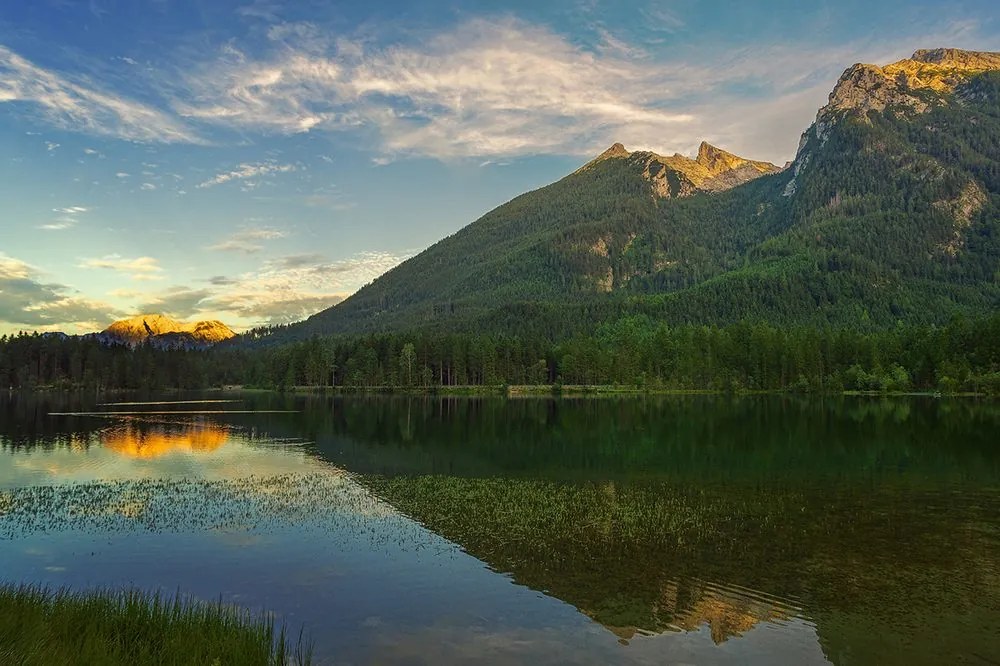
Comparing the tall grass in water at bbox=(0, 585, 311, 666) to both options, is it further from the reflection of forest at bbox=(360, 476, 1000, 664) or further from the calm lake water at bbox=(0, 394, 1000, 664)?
the reflection of forest at bbox=(360, 476, 1000, 664)

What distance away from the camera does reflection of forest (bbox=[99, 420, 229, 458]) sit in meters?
73.8

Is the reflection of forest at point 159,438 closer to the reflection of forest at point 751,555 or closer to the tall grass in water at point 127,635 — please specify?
the reflection of forest at point 751,555

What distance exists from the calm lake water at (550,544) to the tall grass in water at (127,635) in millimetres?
3508

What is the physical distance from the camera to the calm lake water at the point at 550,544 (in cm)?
2319

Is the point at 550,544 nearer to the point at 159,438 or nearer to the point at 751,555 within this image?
the point at 751,555

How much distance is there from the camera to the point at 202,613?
20.8 metres

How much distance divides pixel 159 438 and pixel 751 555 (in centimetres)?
7679

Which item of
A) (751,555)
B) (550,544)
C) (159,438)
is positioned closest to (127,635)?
(550,544)

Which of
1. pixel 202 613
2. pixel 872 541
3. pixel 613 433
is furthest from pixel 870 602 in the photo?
pixel 613 433

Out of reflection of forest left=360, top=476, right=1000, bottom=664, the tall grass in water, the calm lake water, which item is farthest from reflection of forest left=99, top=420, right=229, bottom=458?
the tall grass in water

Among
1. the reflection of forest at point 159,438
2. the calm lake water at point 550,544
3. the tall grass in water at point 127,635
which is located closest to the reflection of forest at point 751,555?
the calm lake water at point 550,544

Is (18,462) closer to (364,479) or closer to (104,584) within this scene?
(364,479)

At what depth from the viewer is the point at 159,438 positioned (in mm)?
85250

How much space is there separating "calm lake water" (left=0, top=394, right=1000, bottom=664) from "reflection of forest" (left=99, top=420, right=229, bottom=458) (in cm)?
157
